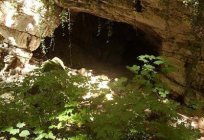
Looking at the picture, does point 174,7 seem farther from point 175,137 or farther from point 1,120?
point 1,120

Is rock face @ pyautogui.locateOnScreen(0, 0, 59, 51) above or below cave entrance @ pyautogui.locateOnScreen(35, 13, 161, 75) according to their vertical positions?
above

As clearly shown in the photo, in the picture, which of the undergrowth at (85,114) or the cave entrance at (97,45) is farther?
the cave entrance at (97,45)

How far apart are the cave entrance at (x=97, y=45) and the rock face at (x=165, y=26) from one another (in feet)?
6.09

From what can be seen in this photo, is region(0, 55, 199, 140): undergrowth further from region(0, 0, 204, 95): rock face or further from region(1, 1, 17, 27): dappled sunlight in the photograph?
region(1, 1, 17, 27): dappled sunlight

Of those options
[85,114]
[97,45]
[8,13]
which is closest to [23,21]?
[8,13]

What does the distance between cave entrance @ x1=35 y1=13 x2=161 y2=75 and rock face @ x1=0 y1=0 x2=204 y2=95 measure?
1.86 metres

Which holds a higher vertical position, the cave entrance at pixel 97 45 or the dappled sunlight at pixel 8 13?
the dappled sunlight at pixel 8 13

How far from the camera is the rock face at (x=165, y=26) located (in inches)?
272

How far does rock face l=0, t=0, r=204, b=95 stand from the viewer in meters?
6.90

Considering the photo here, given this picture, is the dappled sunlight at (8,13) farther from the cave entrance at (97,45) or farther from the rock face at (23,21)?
the cave entrance at (97,45)

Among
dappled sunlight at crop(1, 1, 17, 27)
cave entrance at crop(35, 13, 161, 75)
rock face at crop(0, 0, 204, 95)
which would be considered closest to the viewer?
rock face at crop(0, 0, 204, 95)

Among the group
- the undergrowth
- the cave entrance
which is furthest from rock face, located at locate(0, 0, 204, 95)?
the undergrowth

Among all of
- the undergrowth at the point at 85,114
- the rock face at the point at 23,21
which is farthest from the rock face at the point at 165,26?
the undergrowth at the point at 85,114

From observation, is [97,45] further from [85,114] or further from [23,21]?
[85,114]
